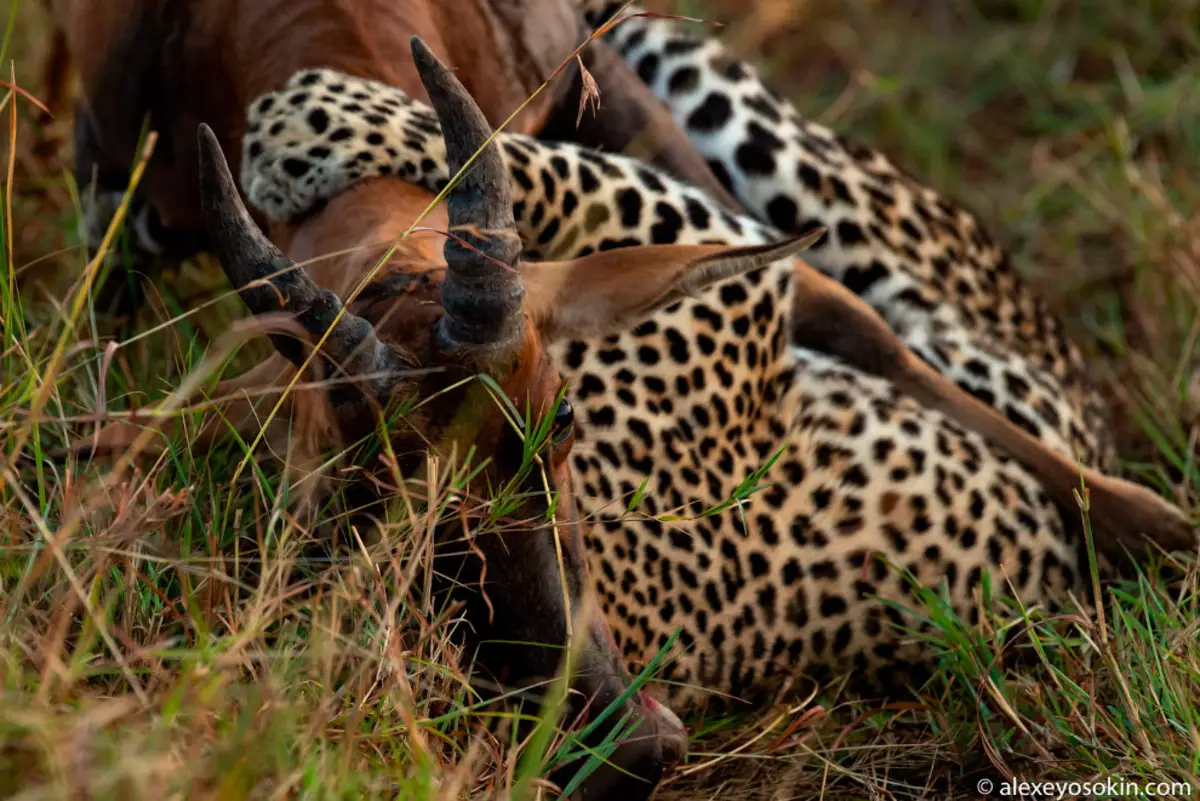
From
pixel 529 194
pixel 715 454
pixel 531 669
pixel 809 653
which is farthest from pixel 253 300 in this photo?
pixel 809 653

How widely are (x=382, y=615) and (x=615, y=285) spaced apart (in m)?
0.69

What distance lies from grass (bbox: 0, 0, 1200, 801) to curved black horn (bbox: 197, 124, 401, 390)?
146 mm

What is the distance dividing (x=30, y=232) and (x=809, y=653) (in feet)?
8.56

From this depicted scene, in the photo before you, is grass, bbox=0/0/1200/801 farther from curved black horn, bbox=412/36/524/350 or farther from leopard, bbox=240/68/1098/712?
curved black horn, bbox=412/36/524/350

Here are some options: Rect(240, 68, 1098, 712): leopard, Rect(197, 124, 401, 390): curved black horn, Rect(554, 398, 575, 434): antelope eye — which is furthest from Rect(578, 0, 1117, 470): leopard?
Rect(197, 124, 401, 390): curved black horn

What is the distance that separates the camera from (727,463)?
134 inches

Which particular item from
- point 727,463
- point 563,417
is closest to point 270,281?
point 563,417

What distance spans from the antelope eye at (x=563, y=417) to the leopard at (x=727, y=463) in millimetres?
312

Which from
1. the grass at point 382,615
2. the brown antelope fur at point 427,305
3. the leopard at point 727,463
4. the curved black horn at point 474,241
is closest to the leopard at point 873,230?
the grass at point 382,615

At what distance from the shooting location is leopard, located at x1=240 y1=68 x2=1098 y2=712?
10.4 feet

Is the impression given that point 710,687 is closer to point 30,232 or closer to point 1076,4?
point 30,232

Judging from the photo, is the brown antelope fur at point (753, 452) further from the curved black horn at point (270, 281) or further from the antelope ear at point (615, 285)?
the curved black horn at point (270, 281)

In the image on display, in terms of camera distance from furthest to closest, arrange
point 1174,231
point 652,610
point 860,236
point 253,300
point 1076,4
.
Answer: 1. point 1076,4
2. point 1174,231
3. point 860,236
4. point 652,610
5. point 253,300

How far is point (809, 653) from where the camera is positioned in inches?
134
